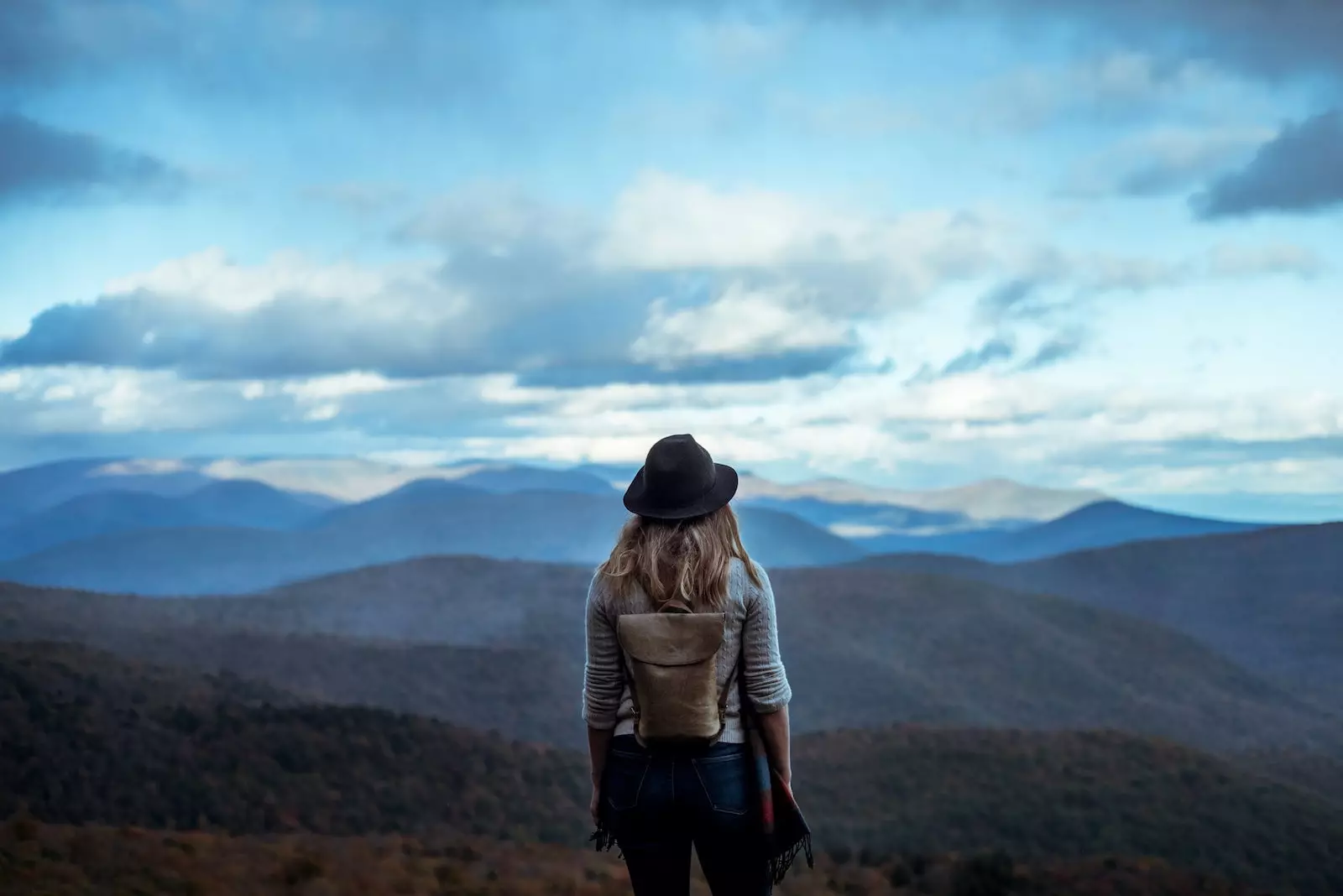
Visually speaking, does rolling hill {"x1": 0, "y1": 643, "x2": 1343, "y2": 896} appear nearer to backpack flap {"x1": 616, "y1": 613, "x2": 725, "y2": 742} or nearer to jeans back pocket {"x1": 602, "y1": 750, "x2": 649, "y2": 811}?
jeans back pocket {"x1": 602, "y1": 750, "x2": 649, "y2": 811}

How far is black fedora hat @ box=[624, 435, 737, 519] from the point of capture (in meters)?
4.59

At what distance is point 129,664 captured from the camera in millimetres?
32469

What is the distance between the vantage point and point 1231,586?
79.4 meters

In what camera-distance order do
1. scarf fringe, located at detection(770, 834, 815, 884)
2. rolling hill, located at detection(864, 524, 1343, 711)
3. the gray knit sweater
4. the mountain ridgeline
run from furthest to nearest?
rolling hill, located at detection(864, 524, 1343, 711)
the mountain ridgeline
scarf fringe, located at detection(770, 834, 815, 884)
the gray knit sweater

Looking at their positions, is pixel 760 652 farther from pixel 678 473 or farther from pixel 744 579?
pixel 678 473

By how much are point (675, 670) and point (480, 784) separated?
2377 cm

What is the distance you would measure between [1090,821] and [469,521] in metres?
95.3

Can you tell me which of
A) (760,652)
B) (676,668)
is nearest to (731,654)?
(760,652)

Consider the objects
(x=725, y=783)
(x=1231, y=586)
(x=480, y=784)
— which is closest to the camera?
(x=725, y=783)

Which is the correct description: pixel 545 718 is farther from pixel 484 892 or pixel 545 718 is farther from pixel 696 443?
pixel 696 443

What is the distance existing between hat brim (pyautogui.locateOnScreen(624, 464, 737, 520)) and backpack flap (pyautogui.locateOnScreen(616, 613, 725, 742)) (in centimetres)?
40

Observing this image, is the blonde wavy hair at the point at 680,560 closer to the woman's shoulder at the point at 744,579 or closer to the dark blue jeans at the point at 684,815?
the woman's shoulder at the point at 744,579

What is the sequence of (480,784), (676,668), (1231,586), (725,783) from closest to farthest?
(676,668) → (725,783) → (480,784) → (1231,586)

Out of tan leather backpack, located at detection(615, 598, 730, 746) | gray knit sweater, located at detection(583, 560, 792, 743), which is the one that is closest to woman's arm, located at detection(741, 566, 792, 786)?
gray knit sweater, located at detection(583, 560, 792, 743)
